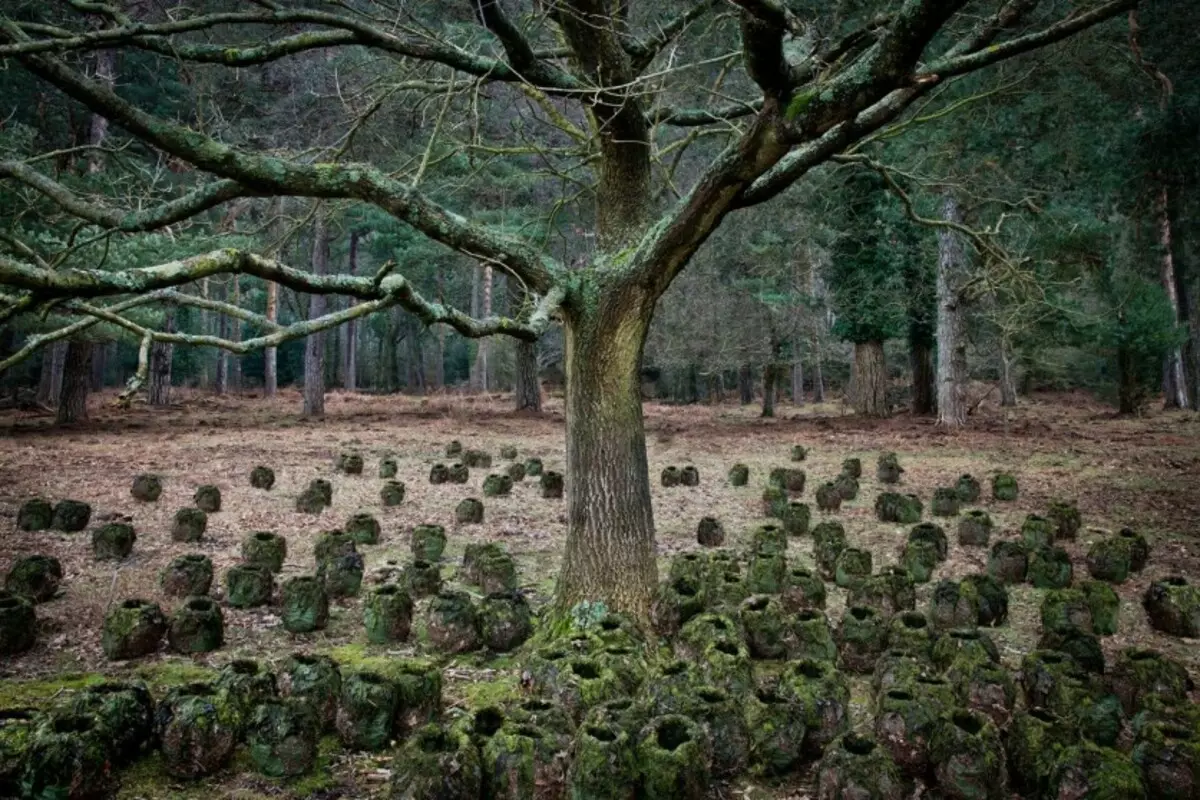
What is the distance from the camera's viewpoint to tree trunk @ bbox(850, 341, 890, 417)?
19766 mm

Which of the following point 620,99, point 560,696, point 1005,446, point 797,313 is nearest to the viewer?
point 560,696

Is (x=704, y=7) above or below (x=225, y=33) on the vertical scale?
below

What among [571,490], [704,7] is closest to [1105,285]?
[704,7]

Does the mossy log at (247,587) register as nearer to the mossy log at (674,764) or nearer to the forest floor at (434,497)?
the forest floor at (434,497)

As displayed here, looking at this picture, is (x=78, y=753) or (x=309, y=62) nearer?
(x=78, y=753)

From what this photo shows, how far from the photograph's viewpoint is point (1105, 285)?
2034 centimetres

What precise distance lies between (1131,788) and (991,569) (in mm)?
4259

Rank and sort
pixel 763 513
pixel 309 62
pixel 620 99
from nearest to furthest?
pixel 620 99, pixel 763 513, pixel 309 62

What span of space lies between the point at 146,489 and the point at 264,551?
3.74 metres

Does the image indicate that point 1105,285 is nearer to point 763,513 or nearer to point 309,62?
point 763,513

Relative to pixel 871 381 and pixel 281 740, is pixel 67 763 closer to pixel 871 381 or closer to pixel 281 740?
pixel 281 740

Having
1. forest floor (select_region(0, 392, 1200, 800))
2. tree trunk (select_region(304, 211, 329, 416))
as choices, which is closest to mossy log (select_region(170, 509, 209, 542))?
forest floor (select_region(0, 392, 1200, 800))

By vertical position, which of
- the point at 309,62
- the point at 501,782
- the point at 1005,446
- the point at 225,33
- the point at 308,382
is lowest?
the point at 501,782

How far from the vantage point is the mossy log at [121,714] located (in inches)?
143
